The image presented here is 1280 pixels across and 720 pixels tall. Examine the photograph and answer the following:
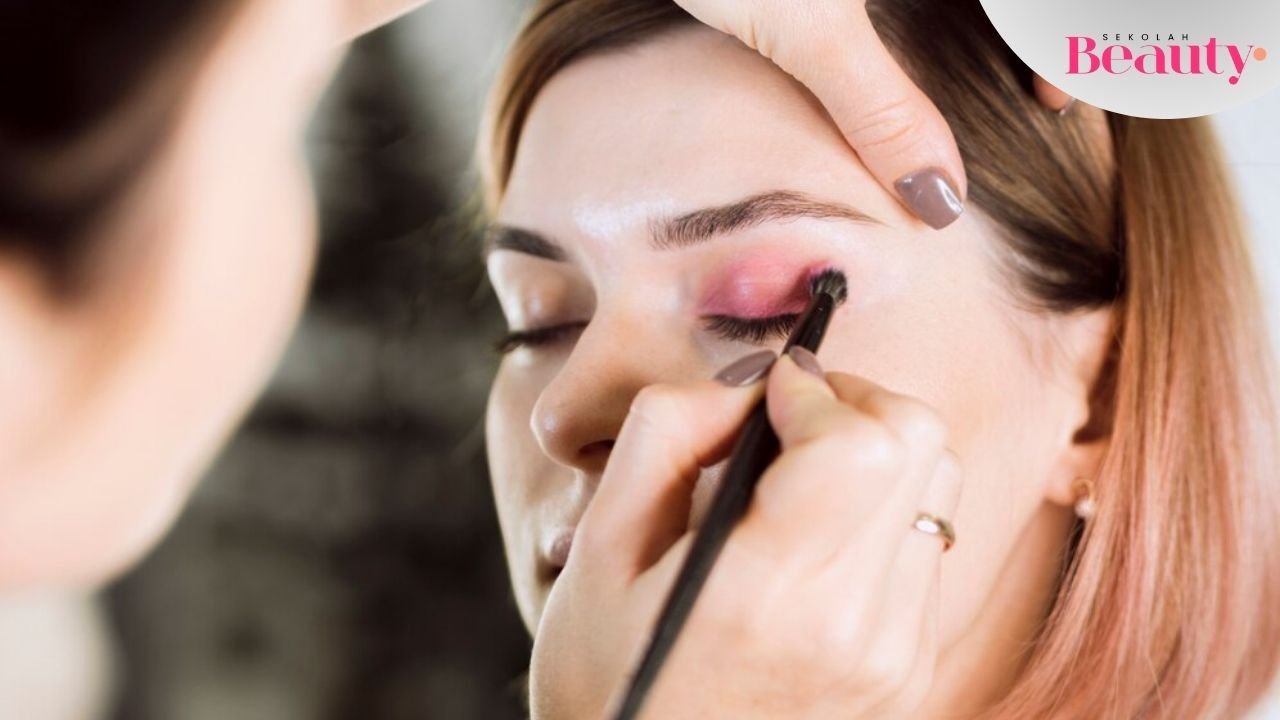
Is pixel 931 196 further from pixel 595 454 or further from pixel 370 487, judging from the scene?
pixel 370 487

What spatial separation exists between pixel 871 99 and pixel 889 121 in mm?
18

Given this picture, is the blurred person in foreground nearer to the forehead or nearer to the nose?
the forehead

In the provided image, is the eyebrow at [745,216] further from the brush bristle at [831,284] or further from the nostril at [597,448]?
the nostril at [597,448]

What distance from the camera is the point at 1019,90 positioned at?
788 millimetres

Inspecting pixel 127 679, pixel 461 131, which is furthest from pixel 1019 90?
pixel 127 679

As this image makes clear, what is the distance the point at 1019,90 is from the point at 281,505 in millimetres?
654

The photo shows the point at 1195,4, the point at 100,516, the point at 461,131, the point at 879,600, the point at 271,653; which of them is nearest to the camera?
the point at 879,600

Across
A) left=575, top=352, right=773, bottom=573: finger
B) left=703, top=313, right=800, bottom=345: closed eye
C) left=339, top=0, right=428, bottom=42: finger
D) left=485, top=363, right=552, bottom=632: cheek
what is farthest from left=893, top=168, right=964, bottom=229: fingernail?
left=339, top=0, right=428, bottom=42: finger

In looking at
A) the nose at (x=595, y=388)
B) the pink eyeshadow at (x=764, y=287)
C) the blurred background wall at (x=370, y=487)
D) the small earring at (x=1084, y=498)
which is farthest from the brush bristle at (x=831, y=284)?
the blurred background wall at (x=370, y=487)

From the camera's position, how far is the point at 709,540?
20.3 inches

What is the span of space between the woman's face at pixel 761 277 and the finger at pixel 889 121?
0.06 ft

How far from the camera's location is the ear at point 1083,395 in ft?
2.63

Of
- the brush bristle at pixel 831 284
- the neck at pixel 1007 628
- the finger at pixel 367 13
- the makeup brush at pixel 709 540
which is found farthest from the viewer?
the finger at pixel 367 13

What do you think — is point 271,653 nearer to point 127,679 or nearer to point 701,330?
point 127,679
